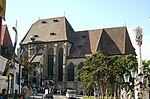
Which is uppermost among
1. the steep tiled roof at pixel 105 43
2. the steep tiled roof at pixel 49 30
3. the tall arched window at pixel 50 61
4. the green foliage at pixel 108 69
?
the steep tiled roof at pixel 49 30

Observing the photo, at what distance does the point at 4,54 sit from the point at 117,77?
19.0m

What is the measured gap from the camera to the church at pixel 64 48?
74.8 m

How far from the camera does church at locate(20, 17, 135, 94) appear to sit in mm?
74812

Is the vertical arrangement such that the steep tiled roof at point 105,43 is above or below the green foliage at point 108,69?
above

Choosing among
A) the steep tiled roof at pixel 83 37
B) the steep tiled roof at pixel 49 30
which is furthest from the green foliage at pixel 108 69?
the steep tiled roof at pixel 49 30

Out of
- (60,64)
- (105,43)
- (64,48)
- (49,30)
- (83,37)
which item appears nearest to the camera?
(105,43)

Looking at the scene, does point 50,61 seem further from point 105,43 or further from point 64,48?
point 105,43

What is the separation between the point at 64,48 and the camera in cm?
7775

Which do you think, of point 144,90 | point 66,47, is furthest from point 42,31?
point 144,90

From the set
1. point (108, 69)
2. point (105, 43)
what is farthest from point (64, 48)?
point (108, 69)

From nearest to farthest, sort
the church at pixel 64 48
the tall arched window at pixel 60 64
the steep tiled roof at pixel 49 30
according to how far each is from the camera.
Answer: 1. the church at pixel 64 48
2. the tall arched window at pixel 60 64
3. the steep tiled roof at pixel 49 30

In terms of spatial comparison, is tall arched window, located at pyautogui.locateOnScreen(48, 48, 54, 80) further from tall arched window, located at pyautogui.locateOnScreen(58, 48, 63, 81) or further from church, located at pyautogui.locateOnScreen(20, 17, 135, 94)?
tall arched window, located at pyautogui.locateOnScreen(58, 48, 63, 81)

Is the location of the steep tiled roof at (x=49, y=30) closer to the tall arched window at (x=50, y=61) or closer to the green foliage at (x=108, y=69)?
the tall arched window at (x=50, y=61)

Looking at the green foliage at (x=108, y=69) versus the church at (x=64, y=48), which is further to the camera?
the church at (x=64, y=48)
